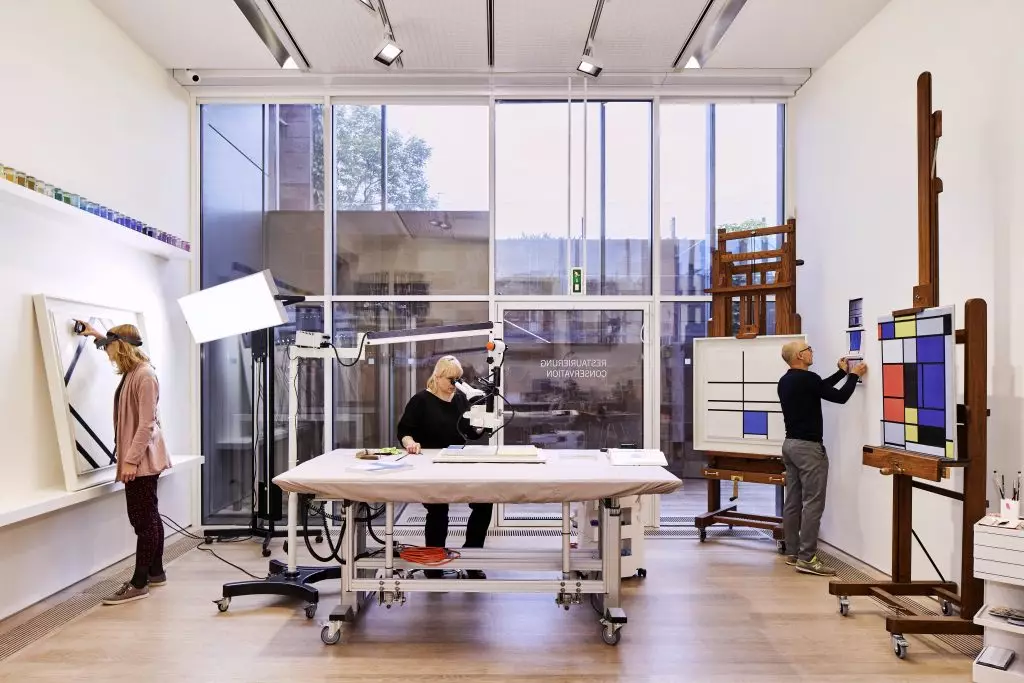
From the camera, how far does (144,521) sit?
372 cm

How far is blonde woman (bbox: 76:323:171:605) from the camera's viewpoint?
11.8ft

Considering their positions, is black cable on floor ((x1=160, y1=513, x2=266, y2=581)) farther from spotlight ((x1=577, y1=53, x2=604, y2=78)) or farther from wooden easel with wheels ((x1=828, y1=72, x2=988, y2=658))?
spotlight ((x1=577, y1=53, x2=604, y2=78))

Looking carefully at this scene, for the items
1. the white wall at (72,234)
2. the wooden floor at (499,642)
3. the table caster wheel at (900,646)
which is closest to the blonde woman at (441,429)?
the wooden floor at (499,642)

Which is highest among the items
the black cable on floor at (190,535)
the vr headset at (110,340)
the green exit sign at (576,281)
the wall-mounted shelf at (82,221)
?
the wall-mounted shelf at (82,221)

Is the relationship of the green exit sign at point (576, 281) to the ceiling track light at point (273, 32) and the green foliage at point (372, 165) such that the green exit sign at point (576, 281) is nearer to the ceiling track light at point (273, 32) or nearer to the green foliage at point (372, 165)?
the green foliage at point (372, 165)

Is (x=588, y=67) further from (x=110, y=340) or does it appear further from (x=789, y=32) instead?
(x=110, y=340)

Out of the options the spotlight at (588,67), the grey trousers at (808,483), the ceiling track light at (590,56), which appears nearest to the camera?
the grey trousers at (808,483)

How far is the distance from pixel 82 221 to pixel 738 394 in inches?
172

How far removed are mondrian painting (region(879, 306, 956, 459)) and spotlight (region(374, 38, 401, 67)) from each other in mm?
3254

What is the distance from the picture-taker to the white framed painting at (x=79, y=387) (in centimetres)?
351

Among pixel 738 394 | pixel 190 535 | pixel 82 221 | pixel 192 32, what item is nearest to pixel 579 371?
pixel 738 394

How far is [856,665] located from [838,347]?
7.55 ft

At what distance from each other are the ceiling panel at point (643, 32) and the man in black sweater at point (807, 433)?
2.20 m

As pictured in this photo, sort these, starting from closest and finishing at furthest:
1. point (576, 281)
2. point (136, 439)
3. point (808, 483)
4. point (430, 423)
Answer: point (136, 439), point (430, 423), point (808, 483), point (576, 281)
